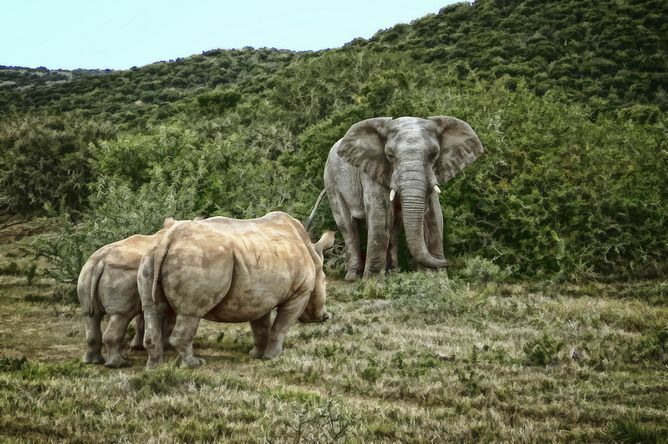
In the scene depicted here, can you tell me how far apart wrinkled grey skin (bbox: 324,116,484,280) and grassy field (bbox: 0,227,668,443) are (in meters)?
1.83

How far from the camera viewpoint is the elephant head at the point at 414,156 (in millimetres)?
11758

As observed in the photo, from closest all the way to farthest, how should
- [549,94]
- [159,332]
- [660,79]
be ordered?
1. [159,332]
2. [549,94]
3. [660,79]

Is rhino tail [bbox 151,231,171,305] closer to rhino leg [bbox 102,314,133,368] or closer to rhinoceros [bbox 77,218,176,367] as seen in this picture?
rhinoceros [bbox 77,218,176,367]

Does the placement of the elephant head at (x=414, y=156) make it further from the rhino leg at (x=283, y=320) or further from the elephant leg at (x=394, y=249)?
the rhino leg at (x=283, y=320)

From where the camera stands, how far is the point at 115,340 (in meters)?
6.88

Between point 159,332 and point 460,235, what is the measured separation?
27.3 ft

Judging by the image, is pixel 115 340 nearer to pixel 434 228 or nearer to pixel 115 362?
pixel 115 362

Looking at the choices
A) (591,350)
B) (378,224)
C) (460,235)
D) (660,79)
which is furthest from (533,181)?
(660,79)

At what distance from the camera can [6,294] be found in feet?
38.6

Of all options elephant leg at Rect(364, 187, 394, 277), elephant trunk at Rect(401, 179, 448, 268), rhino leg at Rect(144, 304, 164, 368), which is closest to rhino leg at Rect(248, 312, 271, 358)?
rhino leg at Rect(144, 304, 164, 368)

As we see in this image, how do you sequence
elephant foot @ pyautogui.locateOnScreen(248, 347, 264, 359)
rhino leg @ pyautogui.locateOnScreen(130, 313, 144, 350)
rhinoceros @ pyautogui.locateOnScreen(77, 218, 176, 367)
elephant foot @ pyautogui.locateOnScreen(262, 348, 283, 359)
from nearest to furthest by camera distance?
rhinoceros @ pyautogui.locateOnScreen(77, 218, 176, 367)
elephant foot @ pyautogui.locateOnScreen(262, 348, 283, 359)
elephant foot @ pyautogui.locateOnScreen(248, 347, 264, 359)
rhino leg @ pyautogui.locateOnScreen(130, 313, 144, 350)

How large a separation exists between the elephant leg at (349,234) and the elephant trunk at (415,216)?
247 cm

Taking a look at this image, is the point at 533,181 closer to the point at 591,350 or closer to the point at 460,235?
the point at 460,235

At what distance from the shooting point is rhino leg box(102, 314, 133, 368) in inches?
269
